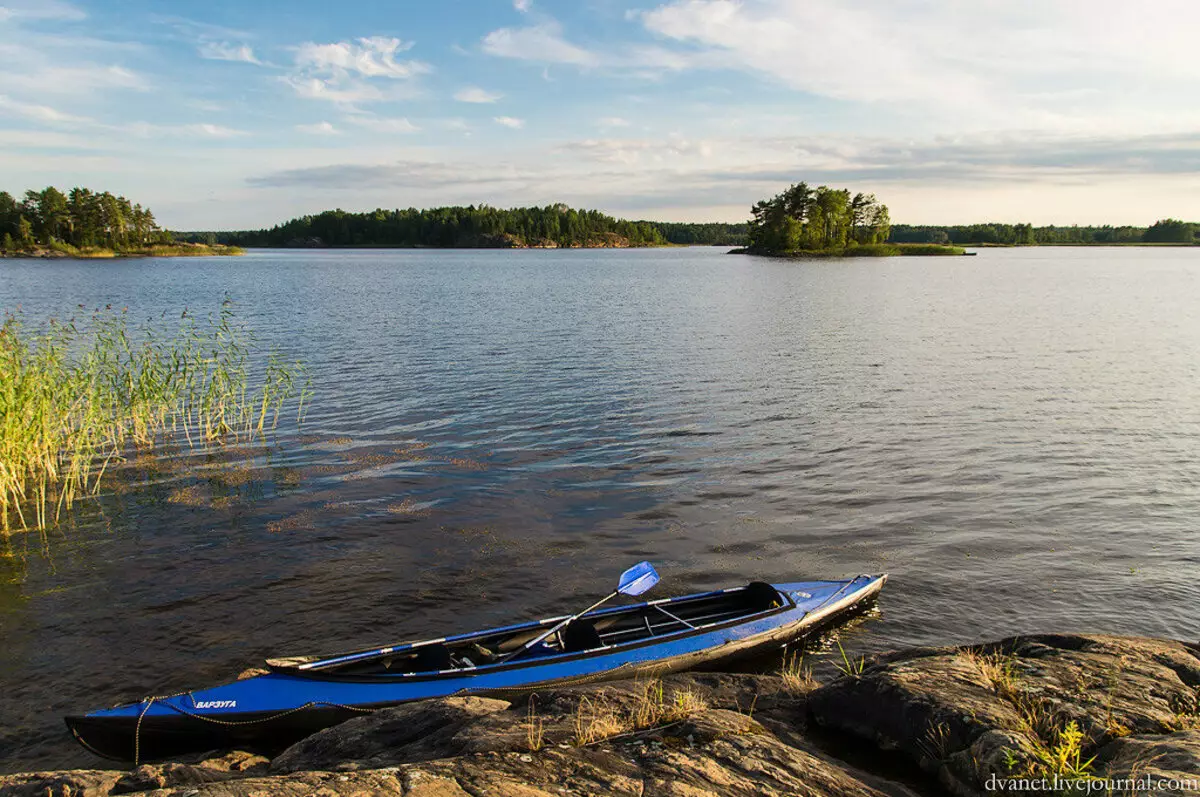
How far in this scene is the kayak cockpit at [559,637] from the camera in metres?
8.25

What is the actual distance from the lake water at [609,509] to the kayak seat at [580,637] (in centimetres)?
154

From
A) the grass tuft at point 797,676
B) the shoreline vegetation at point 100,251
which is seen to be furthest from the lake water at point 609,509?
the shoreline vegetation at point 100,251

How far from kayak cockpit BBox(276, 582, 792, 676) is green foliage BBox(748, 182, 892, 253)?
13174 centimetres

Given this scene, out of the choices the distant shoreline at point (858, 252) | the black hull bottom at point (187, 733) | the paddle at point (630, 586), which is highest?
the distant shoreline at point (858, 252)

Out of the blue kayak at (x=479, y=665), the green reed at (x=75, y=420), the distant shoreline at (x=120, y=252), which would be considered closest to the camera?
the blue kayak at (x=479, y=665)

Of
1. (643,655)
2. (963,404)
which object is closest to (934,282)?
(963,404)

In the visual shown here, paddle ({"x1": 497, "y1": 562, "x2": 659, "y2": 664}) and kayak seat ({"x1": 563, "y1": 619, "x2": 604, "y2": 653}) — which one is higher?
paddle ({"x1": 497, "y1": 562, "x2": 659, "y2": 664})

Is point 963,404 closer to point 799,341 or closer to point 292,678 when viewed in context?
point 799,341

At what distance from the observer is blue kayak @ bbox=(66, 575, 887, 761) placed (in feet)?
24.3

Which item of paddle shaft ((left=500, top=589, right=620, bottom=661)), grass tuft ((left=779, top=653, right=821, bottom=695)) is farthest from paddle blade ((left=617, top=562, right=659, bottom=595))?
grass tuft ((left=779, top=653, right=821, bottom=695))

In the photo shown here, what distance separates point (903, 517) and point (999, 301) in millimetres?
48249

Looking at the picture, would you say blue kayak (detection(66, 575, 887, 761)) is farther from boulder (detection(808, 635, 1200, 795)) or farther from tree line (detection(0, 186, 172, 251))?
tree line (detection(0, 186, 172, 251))

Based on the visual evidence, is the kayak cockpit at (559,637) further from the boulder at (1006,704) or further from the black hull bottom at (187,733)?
the boulder at (1006,704)

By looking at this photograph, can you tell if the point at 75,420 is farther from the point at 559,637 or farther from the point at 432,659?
the point at 559,637
